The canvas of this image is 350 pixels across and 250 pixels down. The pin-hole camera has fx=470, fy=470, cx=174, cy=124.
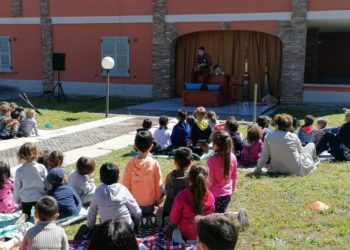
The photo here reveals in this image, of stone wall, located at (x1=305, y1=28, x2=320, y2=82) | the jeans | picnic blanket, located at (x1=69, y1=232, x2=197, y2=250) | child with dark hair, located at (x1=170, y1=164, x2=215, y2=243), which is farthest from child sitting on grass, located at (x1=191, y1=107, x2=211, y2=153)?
stone wall, located at (x1=305, y1=28, x2=320, y2=82)

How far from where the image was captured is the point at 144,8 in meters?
17.8

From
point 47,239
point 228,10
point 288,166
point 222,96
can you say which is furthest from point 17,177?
point 228,10

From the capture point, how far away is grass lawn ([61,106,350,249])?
15.5 feet

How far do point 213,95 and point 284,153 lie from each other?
8407 millimetres

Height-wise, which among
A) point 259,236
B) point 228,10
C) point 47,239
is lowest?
point 259,236

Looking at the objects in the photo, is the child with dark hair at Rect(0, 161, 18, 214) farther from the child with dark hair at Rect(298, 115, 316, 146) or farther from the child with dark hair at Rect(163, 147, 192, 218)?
the child with dark hair at Rect(298, 115, 316, 146)

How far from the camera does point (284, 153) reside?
279 inches

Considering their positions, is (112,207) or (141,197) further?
(141,197)

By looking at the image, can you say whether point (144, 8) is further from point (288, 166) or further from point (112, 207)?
point (112, 207)

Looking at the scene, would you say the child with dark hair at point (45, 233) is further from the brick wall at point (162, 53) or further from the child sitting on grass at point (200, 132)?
the brick wall at point (162, 53)

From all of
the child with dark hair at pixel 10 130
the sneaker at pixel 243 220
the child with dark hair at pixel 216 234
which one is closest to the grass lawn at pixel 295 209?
the sneaker at pixel 243 220

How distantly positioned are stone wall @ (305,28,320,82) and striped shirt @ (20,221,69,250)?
18.2 meters

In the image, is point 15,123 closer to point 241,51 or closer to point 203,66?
point 203,66

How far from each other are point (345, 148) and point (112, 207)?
5092mm
